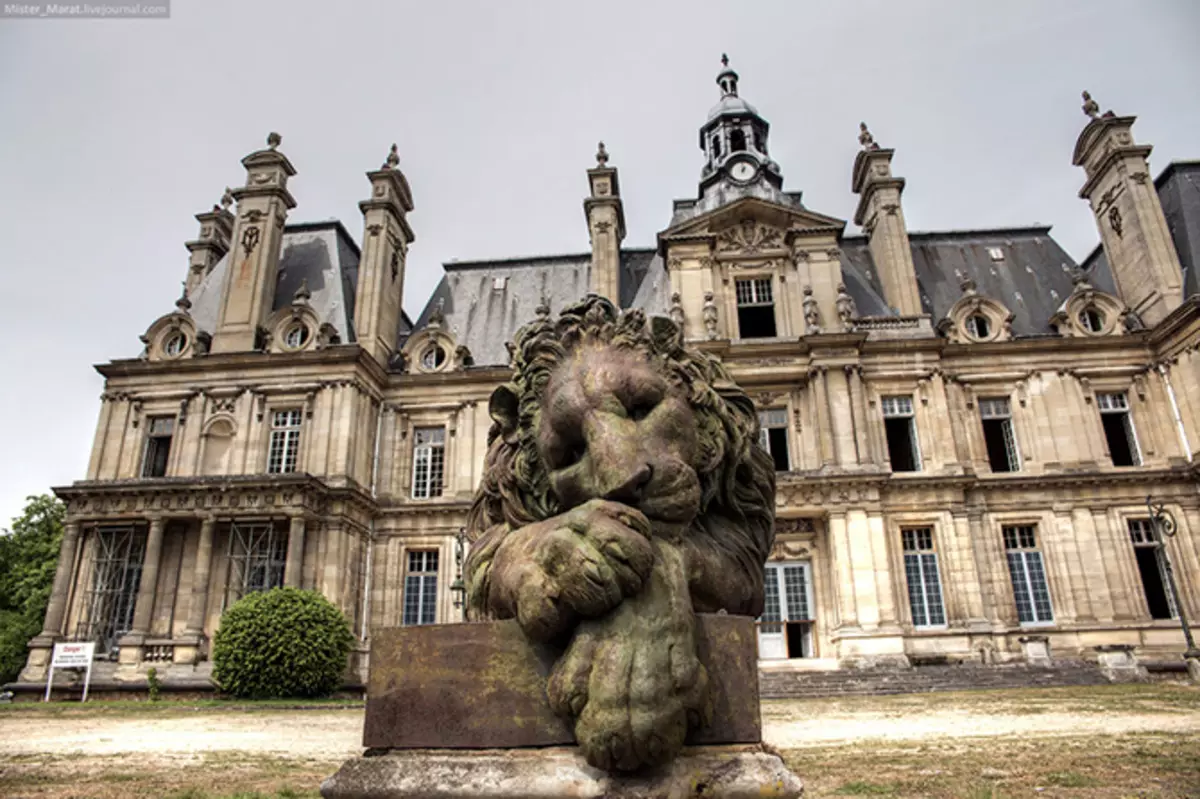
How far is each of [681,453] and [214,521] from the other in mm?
22097

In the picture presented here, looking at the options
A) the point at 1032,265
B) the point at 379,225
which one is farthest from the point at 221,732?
the point at 1032,265

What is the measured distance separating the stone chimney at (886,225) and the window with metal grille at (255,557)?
20.5 metres

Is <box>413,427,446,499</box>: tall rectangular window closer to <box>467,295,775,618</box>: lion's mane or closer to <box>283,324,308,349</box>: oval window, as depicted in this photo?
<box>283,324,308,349</box>: oval window

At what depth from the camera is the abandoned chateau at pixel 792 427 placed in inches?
856

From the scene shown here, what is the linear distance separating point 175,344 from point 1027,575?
89.4ft

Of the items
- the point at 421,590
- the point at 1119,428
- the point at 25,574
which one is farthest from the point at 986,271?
the point at 25,574

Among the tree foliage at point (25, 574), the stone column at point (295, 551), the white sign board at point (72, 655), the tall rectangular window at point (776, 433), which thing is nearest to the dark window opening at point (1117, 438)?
the tall rectangular window at point (776, 433)

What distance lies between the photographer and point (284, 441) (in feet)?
79.5

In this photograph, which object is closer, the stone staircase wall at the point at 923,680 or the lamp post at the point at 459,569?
the lamp post at the point at 459,569

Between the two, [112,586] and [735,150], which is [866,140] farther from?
[112,586]

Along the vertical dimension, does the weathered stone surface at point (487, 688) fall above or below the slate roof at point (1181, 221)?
below

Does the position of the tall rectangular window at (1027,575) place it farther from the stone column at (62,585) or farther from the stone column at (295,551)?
the stone column at (62,585)

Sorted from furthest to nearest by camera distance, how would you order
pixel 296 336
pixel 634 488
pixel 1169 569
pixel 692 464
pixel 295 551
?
1. pixel 296 336
2. pixel 295 551
3. pixel 1169 569
4. pixel 692 464
5. pixel 634 488

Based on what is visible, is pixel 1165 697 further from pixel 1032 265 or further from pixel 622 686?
pixel 1032 265
